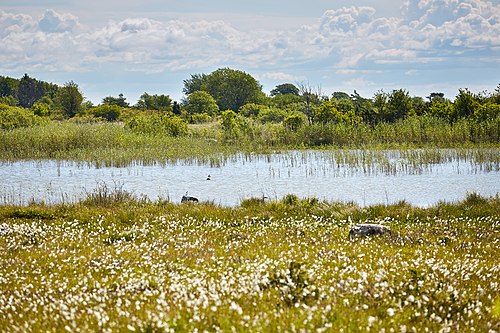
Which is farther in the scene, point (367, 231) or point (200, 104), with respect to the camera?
point (200, 104)

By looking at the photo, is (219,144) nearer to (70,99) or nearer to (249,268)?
(249,268)

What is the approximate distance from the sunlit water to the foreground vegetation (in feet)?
16.7

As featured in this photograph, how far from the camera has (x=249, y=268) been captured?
11906 millimetres

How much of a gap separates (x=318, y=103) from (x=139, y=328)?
74654 mm

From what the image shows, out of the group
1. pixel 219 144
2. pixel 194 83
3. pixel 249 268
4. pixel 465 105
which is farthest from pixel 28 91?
pixel 249 268

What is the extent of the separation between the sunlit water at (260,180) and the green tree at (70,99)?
59.7 metres

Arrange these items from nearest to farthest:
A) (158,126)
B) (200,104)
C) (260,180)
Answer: (260,180) < (158,126) < (200,104)

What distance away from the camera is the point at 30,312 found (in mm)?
9367

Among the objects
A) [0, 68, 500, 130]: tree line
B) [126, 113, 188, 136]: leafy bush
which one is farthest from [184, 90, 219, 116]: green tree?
[126, 113, 188, 136]: leafy bush

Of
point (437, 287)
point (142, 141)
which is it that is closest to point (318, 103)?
point (142, 141)

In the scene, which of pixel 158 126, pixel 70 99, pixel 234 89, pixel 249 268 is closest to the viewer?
pixel 249 268

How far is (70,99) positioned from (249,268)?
97.2m

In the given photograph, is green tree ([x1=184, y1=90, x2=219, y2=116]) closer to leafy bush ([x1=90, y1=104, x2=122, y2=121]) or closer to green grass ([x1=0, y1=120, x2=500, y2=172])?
leafy bush ([x1=90, y1=104, x2=122, y2=121])

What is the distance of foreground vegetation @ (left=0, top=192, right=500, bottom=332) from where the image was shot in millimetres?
8352
